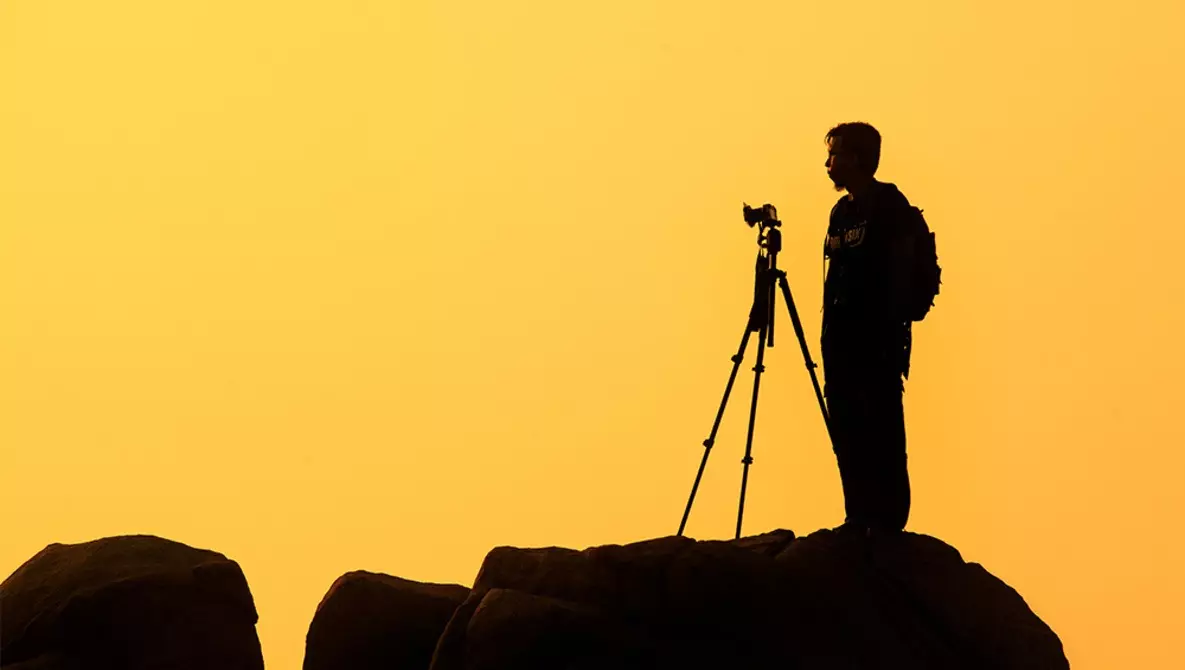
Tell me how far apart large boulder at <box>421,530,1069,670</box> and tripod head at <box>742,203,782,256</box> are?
2.51 m

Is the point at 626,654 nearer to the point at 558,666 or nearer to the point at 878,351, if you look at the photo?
the point at 558,666

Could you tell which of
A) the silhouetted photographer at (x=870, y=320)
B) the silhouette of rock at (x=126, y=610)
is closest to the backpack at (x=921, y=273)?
the silhouetted photographer at (x=870, y=320)

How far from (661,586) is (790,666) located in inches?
42.0

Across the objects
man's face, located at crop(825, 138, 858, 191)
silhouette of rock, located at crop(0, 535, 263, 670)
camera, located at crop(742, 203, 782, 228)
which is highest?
man's face, located at crop(825, 138, 858, 191)

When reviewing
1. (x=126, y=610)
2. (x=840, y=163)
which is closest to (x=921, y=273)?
(x=840, y=163)

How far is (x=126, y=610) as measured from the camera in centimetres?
1084

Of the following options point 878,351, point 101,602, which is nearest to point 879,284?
point 878,351

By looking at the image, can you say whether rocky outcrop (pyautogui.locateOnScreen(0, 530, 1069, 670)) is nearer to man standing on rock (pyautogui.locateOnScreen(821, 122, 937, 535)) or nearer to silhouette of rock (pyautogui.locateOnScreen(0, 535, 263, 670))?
silhouette of rock (pyautogui.locateOnScreen(0, 535, 263, 670))

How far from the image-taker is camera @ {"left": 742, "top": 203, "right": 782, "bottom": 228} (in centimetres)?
1188

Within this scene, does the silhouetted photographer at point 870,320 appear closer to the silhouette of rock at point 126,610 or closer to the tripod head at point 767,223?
the tripod head at point 767,223

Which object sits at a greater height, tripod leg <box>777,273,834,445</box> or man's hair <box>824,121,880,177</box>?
man's hair <box>824,121,880,177</box>

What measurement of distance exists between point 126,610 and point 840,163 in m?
6.62

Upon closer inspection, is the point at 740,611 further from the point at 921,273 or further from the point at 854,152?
the point at 854,152

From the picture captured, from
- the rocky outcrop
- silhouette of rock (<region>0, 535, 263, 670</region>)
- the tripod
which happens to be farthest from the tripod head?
silhouette of rock (<region>0, 535, 263, 670</region>)
